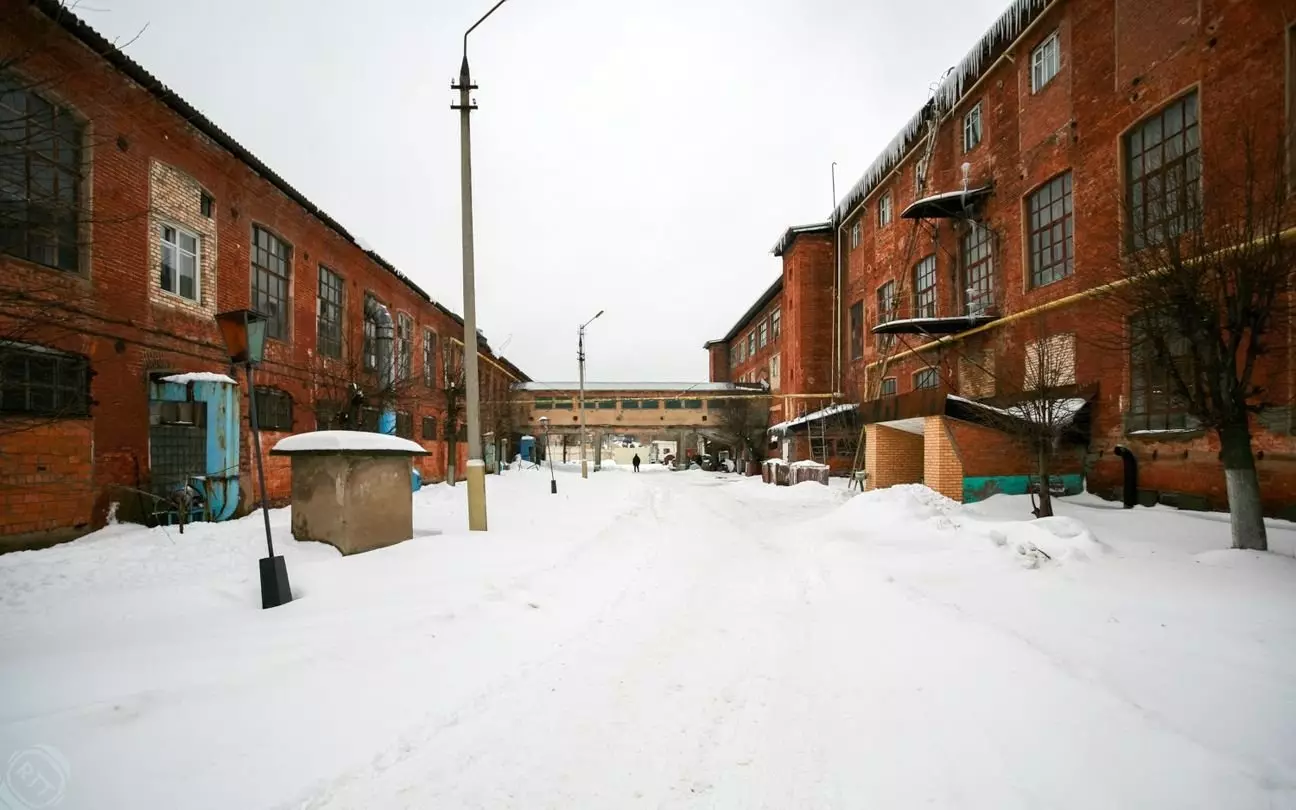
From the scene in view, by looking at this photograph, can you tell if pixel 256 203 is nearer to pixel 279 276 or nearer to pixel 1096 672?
pixel 279 276

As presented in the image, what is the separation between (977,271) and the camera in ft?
62.3

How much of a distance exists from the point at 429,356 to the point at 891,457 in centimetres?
2178

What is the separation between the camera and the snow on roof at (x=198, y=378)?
11.9m

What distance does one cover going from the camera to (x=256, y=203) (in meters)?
15.4

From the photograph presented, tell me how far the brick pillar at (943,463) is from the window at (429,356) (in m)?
21.9

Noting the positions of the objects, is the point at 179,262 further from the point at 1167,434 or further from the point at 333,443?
the point at 1167,434

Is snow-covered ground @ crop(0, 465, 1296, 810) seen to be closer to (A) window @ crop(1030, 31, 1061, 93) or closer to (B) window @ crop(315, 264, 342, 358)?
(B) window @ crop(315, 264, 342, 358)

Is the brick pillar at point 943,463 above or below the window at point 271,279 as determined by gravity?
below

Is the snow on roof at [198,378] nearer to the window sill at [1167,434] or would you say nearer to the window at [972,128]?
the window sill at [1167,434]

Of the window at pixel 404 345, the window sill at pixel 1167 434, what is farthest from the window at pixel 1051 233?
the window at pixel 404 345

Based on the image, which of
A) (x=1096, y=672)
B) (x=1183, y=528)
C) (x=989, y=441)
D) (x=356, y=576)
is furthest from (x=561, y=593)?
(x=989, y=441)

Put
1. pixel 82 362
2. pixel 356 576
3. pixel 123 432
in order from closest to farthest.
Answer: pixel 356 576, pixel 82 362, pixel 123 432

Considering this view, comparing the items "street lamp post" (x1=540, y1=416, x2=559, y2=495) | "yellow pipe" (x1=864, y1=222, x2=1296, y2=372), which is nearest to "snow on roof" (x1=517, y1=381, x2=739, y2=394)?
"street lamp post" (x1=540, y1=416, x2=559, y2=495)

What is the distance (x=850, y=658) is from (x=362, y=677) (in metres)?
3.56
